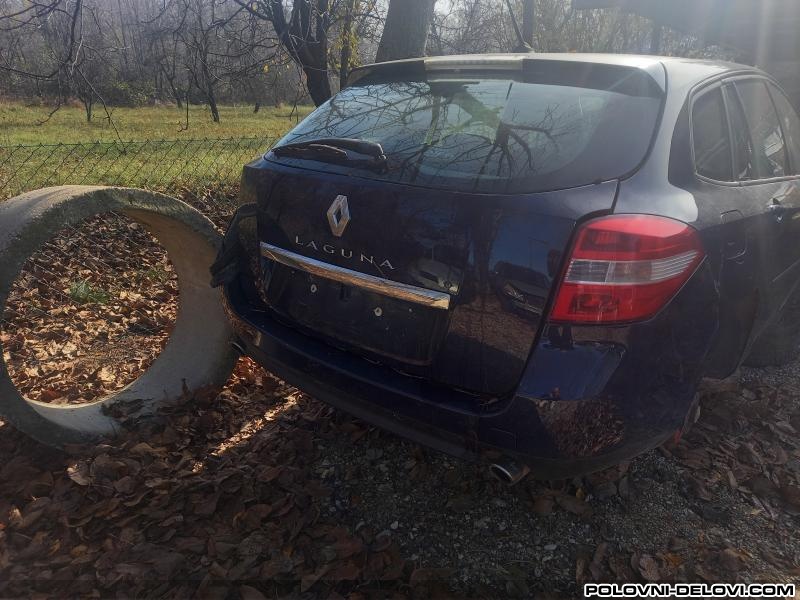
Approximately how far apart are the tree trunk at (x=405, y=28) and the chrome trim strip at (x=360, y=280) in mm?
4569

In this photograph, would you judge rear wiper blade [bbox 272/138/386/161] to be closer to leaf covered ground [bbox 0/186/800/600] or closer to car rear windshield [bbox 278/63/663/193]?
car rear windshield [bbox 278/63/663/193]

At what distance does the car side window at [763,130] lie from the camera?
2.80 meters

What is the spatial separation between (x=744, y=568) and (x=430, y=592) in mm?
1187

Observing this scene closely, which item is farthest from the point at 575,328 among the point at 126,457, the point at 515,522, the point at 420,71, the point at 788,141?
the point at 788,141

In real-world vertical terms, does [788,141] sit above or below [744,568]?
above

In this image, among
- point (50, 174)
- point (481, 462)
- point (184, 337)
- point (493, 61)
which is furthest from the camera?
point (50, 174)

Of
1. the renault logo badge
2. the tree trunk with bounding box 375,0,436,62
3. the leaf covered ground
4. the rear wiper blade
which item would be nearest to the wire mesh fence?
the tree trunk with bounding box 375,0,436,62

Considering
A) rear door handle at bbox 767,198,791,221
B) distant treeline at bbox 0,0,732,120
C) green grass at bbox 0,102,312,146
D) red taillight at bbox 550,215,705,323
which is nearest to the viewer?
red taillight at bbox 550,215,705,323

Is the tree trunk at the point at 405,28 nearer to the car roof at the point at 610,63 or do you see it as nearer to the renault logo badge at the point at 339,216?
the car roof at the point at 610,63

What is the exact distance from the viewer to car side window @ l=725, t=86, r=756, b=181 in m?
2.51

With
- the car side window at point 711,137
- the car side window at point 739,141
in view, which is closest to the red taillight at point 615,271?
the car side window at point 711,137

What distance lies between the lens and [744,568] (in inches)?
83.7

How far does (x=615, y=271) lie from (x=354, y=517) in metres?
1.47

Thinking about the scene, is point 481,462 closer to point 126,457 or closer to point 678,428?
point 678,428
